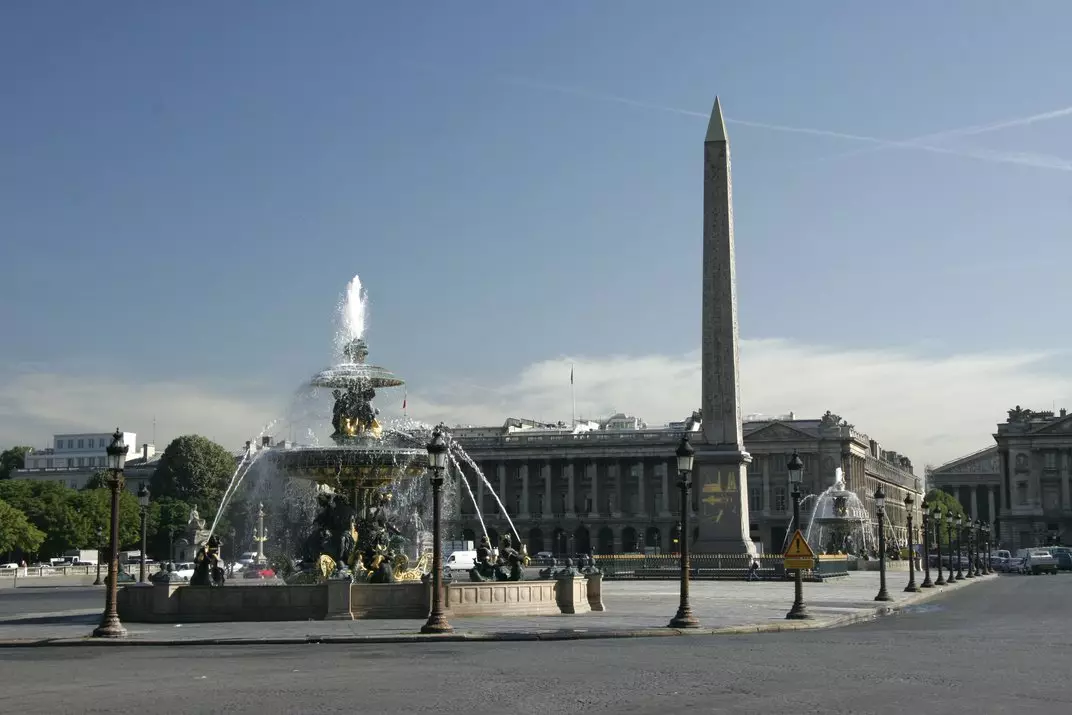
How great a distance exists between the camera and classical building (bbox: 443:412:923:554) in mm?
156875

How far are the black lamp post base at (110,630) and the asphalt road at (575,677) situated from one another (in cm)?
149

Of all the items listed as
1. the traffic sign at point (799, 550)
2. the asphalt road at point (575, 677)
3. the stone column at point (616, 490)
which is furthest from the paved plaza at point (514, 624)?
the stone column at point (616, 490)

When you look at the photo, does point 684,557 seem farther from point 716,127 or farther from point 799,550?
point 716,127

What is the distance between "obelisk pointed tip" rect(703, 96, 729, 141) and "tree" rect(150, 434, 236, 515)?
9125 centimetres

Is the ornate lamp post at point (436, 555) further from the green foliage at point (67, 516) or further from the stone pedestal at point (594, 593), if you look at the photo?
the green foliage at point (67, 516)

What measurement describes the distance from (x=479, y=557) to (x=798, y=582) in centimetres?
795

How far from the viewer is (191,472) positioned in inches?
5413

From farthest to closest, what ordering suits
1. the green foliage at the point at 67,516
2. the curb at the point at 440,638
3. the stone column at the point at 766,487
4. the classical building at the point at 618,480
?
1. the stone column at the point at 766,487
2. the classical building at the point at 618,480
3. the green foliage at the point at 67,516
4. the curb at the point at 440,638

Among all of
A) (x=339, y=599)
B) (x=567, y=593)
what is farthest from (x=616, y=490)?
(x=339, y=599)

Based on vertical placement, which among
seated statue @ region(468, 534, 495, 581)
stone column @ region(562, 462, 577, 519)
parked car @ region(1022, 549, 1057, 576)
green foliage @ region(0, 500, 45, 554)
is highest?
stone column @ region(562, 462, 577, 519)

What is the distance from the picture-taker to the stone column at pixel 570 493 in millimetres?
161875

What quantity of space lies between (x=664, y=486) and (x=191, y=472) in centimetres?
5455

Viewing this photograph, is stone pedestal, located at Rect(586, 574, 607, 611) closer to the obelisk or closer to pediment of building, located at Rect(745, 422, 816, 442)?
the obelisk

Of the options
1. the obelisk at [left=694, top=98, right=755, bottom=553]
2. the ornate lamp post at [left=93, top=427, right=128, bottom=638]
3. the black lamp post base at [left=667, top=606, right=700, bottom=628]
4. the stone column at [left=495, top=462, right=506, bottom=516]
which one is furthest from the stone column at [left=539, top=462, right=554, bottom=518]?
the ornate lamp post at [left=93, top=427, right=128, bottom=638]
